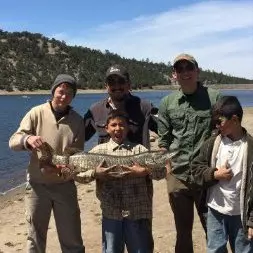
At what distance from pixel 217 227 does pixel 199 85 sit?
5.85ft

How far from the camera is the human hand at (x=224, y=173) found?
197 inches

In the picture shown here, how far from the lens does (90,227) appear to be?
9383 mm

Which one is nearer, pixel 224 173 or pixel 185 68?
pixel 224 173

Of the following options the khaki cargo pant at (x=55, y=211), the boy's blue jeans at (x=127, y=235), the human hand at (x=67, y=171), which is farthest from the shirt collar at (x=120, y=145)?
the khaki cargo pant at (x=55, y=211)

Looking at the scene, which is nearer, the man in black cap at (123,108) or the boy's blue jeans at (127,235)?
the boy's blue jeans at (127,235)

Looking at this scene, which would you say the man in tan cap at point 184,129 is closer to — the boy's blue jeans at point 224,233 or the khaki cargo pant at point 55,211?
the boy's blue jeans at point 224,233

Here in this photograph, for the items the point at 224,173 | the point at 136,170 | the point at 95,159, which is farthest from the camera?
the point at 95,159

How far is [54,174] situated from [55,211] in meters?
0.64

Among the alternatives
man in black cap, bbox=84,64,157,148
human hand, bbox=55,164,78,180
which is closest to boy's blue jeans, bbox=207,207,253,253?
man in black cap, bbox=84,64,157,148

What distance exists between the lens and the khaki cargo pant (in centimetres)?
614

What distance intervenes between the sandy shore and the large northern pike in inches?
104

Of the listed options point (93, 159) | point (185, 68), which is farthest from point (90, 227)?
point (185, 68)

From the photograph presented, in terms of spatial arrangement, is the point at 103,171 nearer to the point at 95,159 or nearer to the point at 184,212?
the point at 95,159

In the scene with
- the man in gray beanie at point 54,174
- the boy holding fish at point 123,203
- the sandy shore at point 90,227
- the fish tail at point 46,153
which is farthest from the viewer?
the sandy shore at point 90,227
